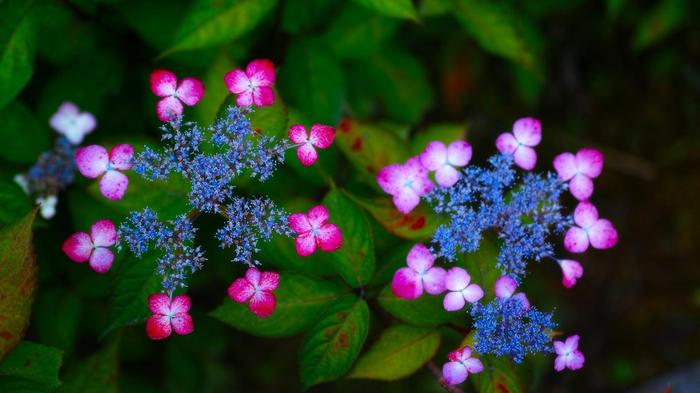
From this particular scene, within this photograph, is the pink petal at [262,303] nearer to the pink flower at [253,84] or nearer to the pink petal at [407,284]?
the pink petal at [407,284]

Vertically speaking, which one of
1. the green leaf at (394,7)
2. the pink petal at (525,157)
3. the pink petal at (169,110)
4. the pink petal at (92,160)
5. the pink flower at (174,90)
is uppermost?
the green leaf at (394,7)

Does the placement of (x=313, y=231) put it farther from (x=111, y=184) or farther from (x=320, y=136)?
(x=111, y=184)

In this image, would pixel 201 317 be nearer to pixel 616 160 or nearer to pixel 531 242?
pixel 531 242

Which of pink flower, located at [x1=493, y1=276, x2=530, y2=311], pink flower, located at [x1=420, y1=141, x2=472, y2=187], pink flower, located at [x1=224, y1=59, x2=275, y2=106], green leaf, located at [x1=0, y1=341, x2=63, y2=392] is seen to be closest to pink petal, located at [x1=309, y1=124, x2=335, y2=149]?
pink flower, located at [x1=224, y1=59, x2=275, y2=106]

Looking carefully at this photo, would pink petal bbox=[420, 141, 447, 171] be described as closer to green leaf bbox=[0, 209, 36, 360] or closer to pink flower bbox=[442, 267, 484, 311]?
pink flower bbox=[442, 267, 484, 311]

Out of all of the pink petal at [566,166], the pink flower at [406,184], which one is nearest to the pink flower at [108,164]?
the pink flower at [406,184]
